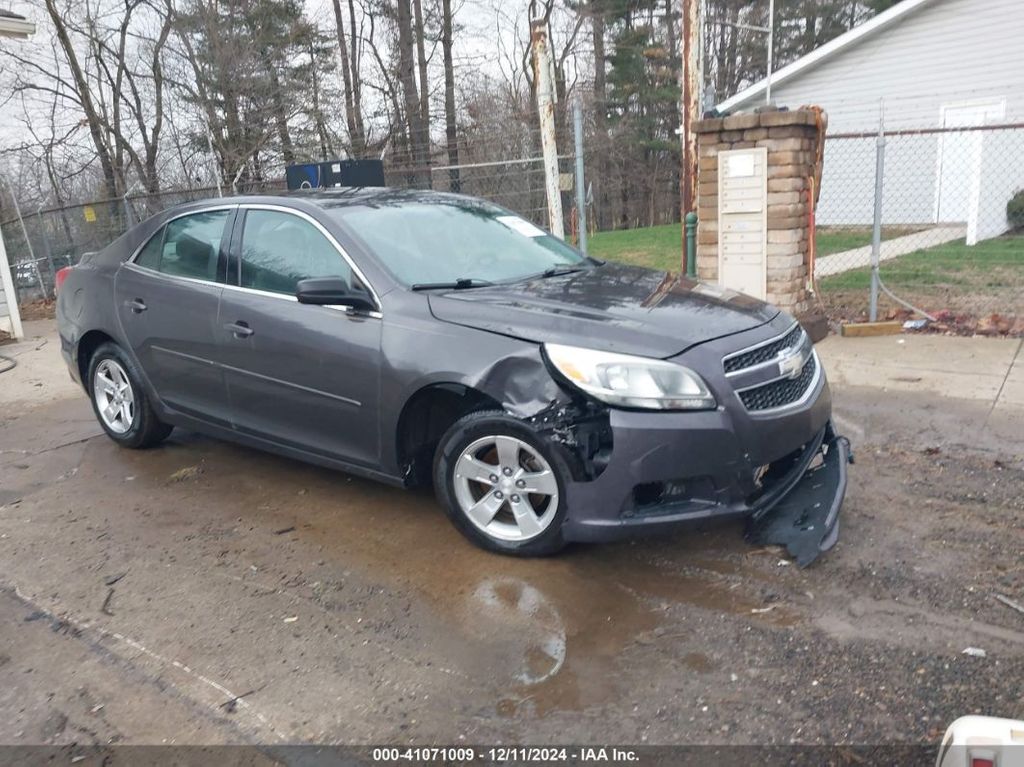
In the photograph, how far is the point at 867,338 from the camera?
297 inches

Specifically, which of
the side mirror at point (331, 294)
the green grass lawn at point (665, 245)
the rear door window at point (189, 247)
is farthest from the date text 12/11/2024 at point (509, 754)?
the green grass lawn at point (665, 245)

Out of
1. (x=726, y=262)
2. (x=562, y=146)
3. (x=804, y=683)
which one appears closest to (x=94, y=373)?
(x=804, y=683)

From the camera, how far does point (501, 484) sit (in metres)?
3.68

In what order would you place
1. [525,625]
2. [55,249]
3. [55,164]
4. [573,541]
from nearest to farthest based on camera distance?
[525,625] → [573,541] → [55,249] → [55,164]

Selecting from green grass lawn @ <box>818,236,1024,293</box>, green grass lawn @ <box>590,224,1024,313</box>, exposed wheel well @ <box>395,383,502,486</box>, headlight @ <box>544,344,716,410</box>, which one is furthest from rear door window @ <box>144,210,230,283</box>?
green grass lawn @ <box>818,236,1024,293</box>

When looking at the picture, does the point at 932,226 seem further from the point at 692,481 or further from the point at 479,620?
the point at 479,620

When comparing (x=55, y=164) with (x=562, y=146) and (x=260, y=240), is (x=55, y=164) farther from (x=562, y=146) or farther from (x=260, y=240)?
(x=260, y=240)

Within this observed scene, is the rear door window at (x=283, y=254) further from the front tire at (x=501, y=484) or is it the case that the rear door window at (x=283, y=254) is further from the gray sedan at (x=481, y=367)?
the front tire at (x=501, y=484)

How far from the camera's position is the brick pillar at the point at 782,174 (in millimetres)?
7332

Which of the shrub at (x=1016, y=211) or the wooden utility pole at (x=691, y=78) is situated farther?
the shrub at (x=1016, y=211)

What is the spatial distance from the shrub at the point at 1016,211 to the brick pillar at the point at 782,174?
9666 millimetres

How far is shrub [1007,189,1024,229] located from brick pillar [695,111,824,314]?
9.67m

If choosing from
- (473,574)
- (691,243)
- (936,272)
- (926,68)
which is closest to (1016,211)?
(926,68)

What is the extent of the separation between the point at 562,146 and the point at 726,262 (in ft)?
19.7
